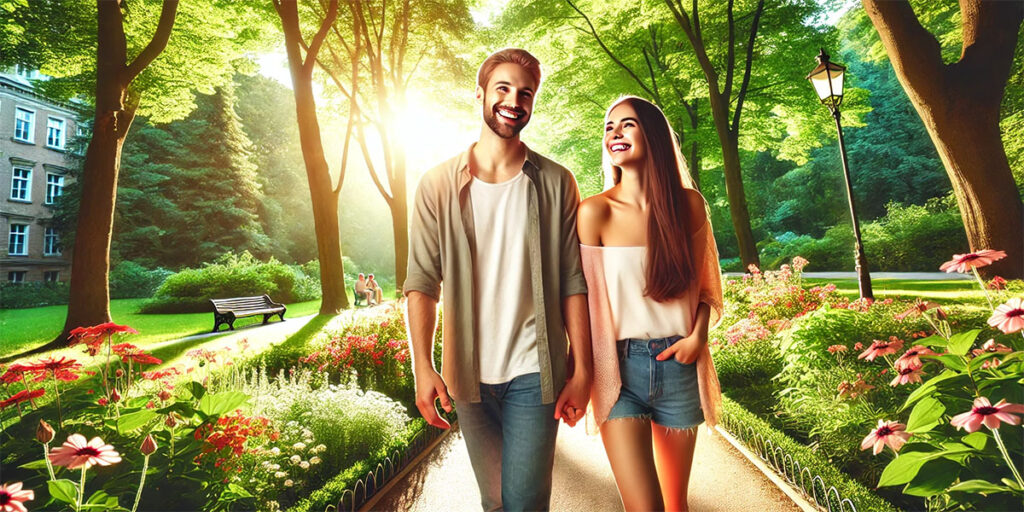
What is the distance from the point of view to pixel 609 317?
85.5 inches

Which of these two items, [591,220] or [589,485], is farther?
[589,485]

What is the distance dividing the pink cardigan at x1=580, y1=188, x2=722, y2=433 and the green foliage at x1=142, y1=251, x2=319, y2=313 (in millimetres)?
17600

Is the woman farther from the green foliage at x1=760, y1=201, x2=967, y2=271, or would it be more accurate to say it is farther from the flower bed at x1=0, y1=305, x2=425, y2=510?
the green foliage at x1=760, y1=201, x2=967, y2=271

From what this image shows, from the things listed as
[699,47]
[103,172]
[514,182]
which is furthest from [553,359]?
[699,47]

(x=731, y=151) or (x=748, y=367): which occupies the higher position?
(x=731, y=151)

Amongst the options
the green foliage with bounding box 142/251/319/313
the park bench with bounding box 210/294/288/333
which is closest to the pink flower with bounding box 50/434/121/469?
the park bench with bounding box 210/294/288/333

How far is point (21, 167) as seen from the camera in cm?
1669

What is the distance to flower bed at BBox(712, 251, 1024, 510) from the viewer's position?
7.21 feet

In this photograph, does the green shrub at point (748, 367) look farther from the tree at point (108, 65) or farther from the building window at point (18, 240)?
the building window at point (18, 240)

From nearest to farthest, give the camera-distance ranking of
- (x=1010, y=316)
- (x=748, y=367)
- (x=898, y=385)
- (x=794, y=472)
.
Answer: (x=1010, y=316) → (x=794, y=472) → (x=898, y=385) → (x=748, y=367)

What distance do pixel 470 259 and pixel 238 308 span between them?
11300mm

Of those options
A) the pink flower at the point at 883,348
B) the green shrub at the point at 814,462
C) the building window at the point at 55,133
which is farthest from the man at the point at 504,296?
the building window at the point at 55,133

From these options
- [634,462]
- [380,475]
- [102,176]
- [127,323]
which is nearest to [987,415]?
[634,462]

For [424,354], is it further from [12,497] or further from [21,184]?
[21,184]
